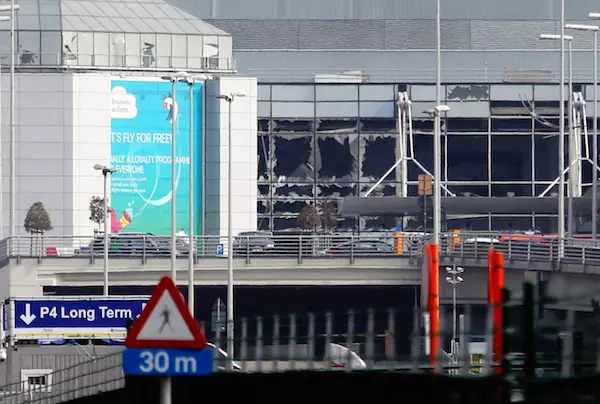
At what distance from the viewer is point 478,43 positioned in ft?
301

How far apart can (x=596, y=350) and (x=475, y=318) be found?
1573 millimetres

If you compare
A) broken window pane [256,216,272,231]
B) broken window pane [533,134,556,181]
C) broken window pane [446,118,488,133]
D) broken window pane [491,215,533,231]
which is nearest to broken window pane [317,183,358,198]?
broken window pane [256,216,272,231]

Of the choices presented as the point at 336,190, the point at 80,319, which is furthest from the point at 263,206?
the point at 80,319

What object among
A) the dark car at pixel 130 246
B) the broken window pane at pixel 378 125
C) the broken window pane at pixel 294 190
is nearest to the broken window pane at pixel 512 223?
the broken window pane at pixel 378 125

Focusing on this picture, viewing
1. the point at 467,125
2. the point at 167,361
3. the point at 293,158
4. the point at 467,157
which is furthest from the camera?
the point at 467,157

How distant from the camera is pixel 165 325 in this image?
10797 millimetres

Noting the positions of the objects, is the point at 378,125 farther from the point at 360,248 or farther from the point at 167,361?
the point at 167,361

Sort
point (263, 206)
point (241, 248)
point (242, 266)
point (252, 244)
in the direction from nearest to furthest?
1. point (242, 266)
2. point (241, 248)
3. point (252, 244)
4. point (263, 206)

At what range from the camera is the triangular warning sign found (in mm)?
10758

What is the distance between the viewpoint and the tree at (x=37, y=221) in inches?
2694

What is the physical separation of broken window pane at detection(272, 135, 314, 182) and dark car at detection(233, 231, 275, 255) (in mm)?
21887

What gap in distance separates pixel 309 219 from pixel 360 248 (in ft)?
64.8

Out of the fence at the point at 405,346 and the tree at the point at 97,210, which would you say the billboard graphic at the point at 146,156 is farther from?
the fence at the point at 405,346

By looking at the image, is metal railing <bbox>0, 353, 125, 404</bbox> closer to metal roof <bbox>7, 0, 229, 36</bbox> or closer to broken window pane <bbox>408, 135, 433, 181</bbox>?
metal roof <bbox>7, 0, 229, 36</bbox>
